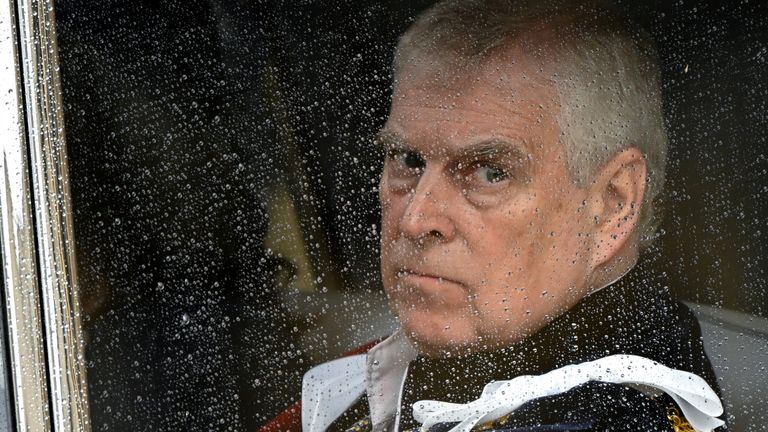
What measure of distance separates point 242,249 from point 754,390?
16.2 inches

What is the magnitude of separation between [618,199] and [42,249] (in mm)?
501

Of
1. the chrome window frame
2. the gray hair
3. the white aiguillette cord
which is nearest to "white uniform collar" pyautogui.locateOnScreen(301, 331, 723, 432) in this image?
the white aiguillette cord

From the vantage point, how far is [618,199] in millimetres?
615

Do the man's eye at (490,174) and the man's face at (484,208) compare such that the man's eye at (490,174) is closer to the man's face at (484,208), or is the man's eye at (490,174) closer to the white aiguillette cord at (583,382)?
the man's face at (484,208)

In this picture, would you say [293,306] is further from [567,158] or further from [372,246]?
[567,158]

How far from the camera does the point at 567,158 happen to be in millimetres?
616

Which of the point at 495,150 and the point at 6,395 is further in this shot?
the point at 6,395

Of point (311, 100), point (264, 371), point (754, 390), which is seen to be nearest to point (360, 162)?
point (311, 100)

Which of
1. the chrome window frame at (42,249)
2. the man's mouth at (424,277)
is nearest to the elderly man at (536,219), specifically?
the man's mouth at (424,277)

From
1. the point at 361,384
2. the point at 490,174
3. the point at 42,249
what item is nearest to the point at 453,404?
the point at 361,384

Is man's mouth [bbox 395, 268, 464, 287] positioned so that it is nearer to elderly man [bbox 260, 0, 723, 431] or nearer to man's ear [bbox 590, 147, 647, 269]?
elderly man [bbox 260, 0, 723, 431]

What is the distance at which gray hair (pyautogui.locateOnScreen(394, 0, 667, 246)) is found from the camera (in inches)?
24.1

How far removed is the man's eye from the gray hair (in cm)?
5

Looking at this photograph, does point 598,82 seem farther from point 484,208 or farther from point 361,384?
point 361,384
